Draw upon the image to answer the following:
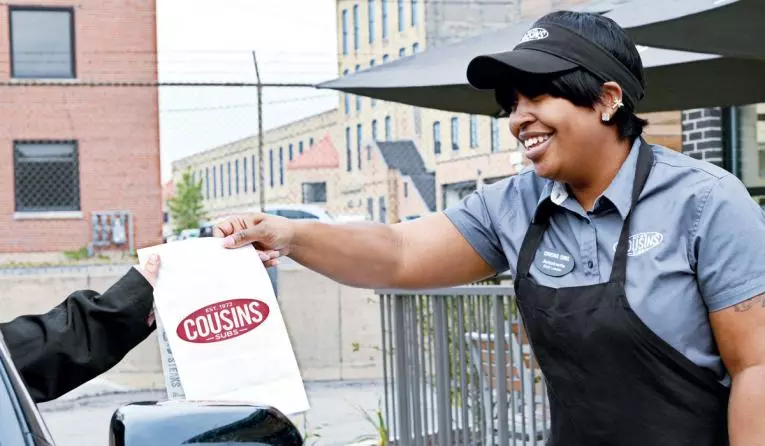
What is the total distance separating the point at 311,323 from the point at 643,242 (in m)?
8.06

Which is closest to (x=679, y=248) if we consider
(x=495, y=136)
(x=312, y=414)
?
(x=312, y=414)

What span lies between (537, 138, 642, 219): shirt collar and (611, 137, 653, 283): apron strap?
A: 1cm

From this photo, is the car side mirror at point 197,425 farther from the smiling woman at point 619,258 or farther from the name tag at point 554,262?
the name tag at point 554,262

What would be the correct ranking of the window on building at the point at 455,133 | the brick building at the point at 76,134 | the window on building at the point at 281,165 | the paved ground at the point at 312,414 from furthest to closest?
the window on building at the point at 455,133, the brick building at the point at 76,134, the window on building at the point at 281,165, the paved ground at the point at 312,414

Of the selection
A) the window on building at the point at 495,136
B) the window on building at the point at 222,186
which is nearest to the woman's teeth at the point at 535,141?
the window on building at the point at 222,186

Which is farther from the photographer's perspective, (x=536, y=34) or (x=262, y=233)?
(x=262, y=233)

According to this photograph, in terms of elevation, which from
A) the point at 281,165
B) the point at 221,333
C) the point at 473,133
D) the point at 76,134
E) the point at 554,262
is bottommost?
the point at 221,333

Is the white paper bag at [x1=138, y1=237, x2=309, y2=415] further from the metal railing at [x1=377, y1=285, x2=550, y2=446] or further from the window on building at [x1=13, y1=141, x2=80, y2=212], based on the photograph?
the window on building at [x1=13, y1=141, x2=80, y2=212]

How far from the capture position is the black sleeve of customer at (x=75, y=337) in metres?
1.96

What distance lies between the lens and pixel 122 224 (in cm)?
1923

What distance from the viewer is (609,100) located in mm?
2201

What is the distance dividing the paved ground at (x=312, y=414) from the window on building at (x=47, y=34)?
15.4m

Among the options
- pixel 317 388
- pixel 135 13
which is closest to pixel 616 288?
pixel 317 388

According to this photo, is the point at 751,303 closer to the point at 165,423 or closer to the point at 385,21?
the point at 165,423
